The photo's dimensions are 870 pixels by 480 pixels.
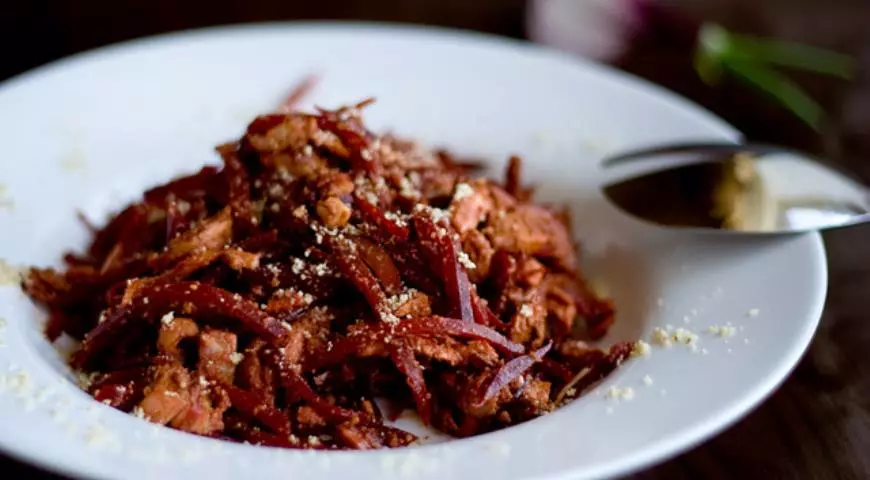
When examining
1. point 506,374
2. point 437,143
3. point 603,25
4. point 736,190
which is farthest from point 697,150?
point 603,25

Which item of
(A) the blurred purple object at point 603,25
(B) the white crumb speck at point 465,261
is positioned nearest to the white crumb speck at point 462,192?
(B) the white crumb speck at point 465,261

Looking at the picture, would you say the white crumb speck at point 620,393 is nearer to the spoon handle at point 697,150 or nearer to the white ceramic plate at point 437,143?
the white ceramic plate at point 437,143

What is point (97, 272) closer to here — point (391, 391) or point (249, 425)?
point (249, 425)

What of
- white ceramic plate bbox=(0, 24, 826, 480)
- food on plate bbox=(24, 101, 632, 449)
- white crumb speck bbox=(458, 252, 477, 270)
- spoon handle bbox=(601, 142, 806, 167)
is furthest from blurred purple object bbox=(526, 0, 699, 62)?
white crumb speck bbox=(458, 252, 477, 270)

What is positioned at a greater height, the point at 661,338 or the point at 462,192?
the point at 462,192

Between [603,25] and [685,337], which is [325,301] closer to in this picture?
[685,337]
